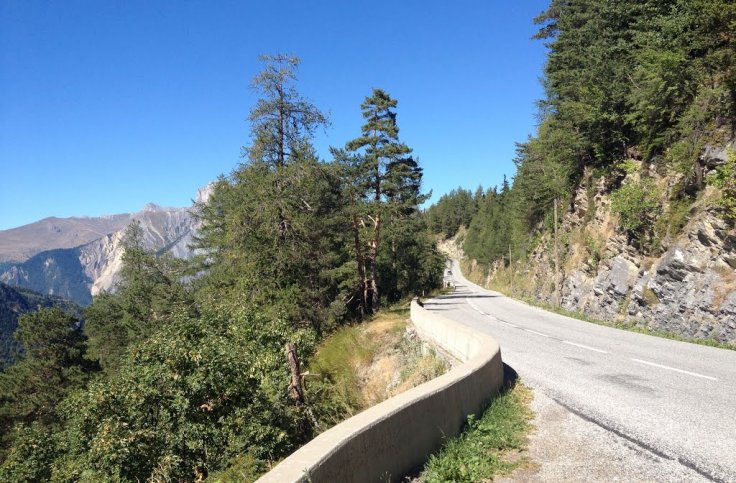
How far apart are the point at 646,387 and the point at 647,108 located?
15566 millimetres

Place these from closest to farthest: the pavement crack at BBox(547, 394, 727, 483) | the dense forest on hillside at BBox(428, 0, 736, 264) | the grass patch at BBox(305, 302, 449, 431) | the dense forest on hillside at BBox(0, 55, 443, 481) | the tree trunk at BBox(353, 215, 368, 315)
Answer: the pavement crack at BBox(547, 394, 727, 483) < the dense forest on hillside at BBox(0, 55, 443, 481) < the grass patch at BBox(305, 302, 449, 431) < the dense forest on hillside at BBox(428, 0, 736, 264) < the tree trunk at BBox(353, 215, 368, 315)

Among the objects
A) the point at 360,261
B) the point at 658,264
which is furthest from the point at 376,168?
the point at 658,264

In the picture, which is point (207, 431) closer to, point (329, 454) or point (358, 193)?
point (329, 454)

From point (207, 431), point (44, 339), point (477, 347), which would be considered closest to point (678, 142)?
point (477, 347)

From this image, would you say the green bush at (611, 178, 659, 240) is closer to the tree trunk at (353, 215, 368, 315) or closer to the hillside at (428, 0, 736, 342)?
the hillside at (428, 0, 736, 342)

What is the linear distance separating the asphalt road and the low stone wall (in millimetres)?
1808

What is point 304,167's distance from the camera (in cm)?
1898

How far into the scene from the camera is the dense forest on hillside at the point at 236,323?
9.09 meters

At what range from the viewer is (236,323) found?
535 inches

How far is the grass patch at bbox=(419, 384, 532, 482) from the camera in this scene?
4.93 metres

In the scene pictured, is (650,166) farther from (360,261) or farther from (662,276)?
(360,261)

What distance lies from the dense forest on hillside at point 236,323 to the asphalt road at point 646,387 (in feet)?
17.8

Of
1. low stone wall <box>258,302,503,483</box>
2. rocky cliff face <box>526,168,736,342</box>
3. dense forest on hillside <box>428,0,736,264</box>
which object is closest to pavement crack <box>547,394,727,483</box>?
low stone wall <box>258,302,503,483</box>

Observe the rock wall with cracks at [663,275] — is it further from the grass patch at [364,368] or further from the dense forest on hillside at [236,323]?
the dense forest on hillside at [236,323]
